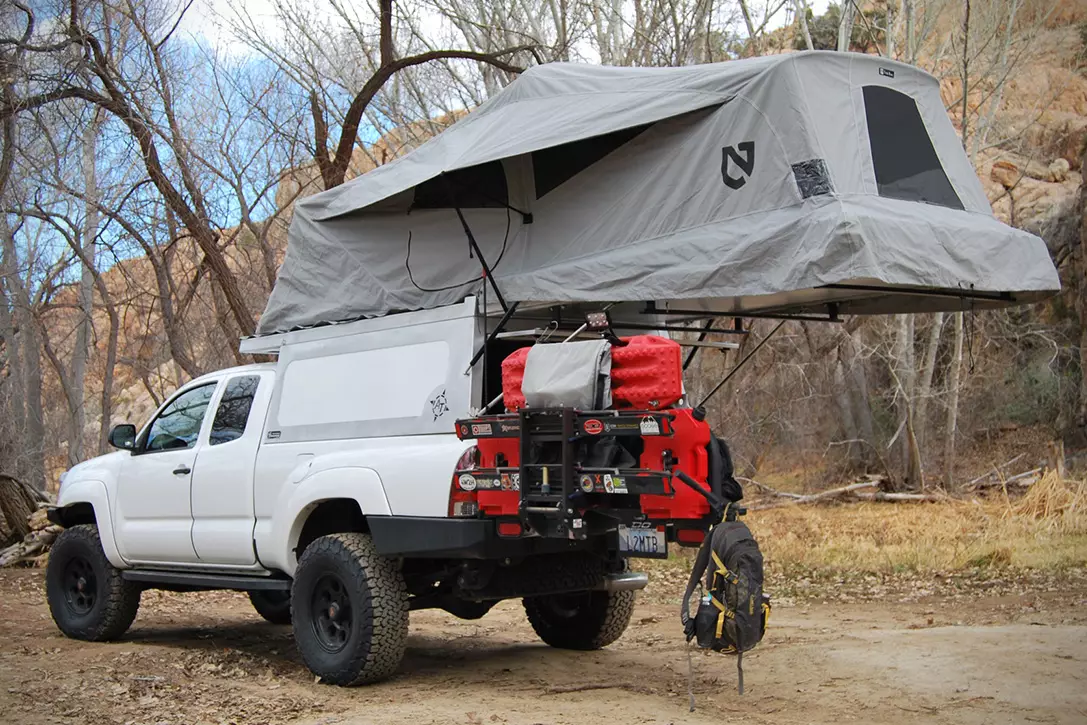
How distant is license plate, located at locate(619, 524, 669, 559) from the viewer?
226 inches

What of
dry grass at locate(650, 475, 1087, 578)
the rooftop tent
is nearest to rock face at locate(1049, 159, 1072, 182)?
dry grass at locate(650, 475, 1087, 578)

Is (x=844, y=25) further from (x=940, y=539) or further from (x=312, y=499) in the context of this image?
(x=312, y=499)

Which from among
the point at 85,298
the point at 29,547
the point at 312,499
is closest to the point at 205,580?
the point at 312,499

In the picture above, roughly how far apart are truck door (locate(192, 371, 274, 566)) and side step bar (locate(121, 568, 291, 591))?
12cm

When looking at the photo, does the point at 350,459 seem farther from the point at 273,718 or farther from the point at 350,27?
the point at 350,27

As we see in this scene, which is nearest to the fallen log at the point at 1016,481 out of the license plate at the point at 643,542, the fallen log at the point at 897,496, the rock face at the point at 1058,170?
the fallen log at the point at 897,496

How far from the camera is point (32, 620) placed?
9.98 metres

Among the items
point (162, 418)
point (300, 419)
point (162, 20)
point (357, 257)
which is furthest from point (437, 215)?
point (162, 20)

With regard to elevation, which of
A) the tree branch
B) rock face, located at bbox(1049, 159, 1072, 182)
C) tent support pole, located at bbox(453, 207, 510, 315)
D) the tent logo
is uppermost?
rock face, located at bbox(1049, 159, 1072, 182)

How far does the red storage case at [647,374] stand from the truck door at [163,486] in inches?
148

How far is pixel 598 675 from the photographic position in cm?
724

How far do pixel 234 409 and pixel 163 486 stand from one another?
85cm

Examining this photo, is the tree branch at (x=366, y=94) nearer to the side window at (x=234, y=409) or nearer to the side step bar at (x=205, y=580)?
the side window at (x=234, y=409)

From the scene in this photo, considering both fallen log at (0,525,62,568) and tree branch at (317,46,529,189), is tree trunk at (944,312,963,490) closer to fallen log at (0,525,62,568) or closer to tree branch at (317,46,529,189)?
tree branch at (317,46,529,189)
